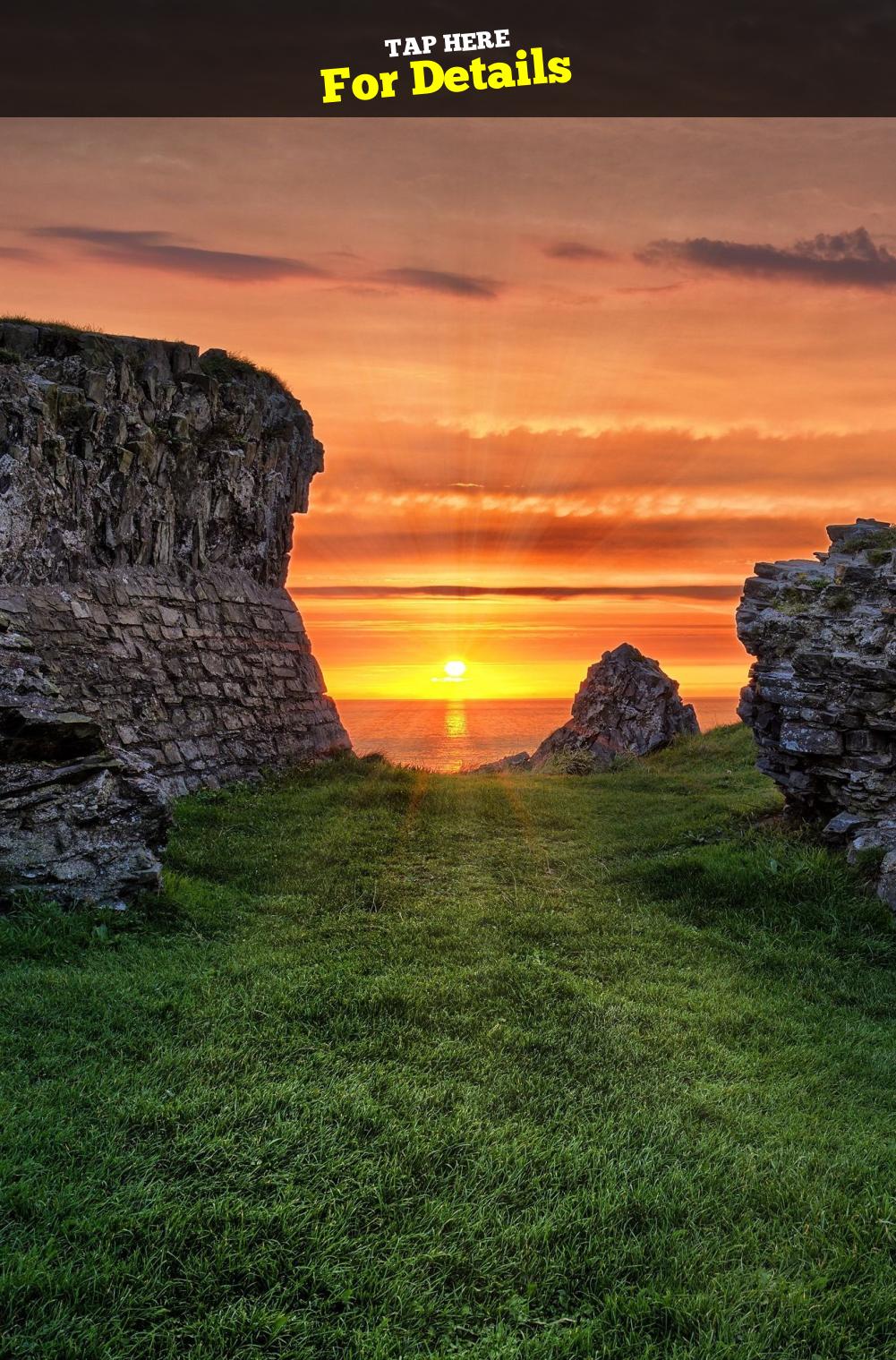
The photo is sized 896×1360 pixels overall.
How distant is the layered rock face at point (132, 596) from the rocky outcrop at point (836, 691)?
9412 millimetres

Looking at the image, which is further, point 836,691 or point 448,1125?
point 836,691

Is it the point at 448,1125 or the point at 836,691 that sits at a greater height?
the point at 836,691

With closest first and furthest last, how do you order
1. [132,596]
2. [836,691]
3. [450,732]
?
1. [836,691]
2. [132,596]
3. [450,732]

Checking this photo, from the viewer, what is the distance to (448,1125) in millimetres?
5410

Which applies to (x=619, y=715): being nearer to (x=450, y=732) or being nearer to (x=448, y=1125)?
(x=448, y=1125)

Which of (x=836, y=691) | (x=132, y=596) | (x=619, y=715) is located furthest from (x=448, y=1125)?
(x=619, y=715)

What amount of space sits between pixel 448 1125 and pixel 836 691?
932cm

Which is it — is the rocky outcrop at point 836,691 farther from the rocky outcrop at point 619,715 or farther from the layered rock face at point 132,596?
the rocky outcrop at point 619,715

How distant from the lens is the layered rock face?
9.30 metres

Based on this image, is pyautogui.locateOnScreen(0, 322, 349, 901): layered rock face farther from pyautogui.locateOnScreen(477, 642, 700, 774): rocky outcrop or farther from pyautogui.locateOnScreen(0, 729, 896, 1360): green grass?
pyautogui.locateOnScreen(477, 642, 700, 774): rocky outcrop

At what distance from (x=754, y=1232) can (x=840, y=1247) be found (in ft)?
1.57

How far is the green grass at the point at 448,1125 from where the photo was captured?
3.97 m

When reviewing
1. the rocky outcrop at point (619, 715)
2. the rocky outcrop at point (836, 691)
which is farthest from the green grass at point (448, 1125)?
the rocky outcrop at point (619, 715)

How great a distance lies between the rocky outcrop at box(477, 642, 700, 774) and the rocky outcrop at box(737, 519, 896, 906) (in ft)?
46.7
